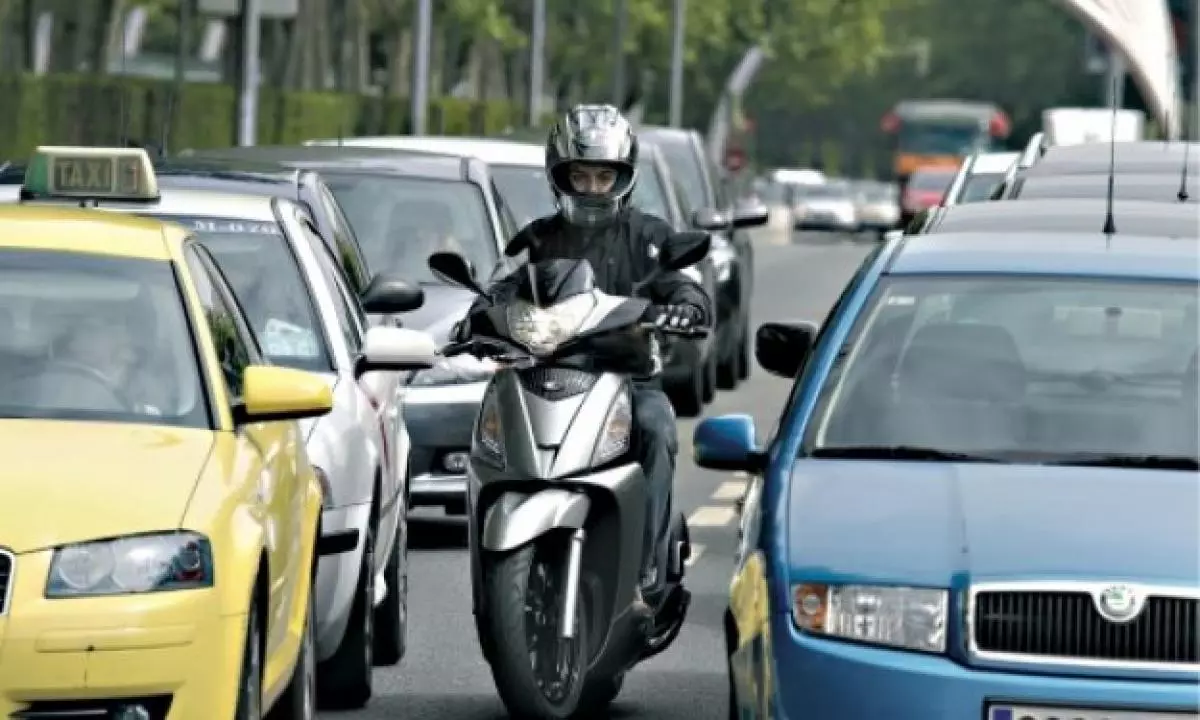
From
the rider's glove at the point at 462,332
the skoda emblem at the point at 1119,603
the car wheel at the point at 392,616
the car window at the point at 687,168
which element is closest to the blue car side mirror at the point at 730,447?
the skoda emblem at the point at 1119,603

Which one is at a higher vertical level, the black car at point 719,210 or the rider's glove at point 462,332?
the rider's glove at point 462,332

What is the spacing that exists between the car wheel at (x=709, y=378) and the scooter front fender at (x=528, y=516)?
15540mm

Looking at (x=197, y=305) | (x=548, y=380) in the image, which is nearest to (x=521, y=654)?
(x=548, y=380)

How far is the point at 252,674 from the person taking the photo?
8.52 m

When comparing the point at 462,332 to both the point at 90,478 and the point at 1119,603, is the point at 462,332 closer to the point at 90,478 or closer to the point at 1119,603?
the point at 90,478

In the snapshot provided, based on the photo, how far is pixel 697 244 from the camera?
10.9 meters

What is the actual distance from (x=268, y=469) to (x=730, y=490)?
34.0ft

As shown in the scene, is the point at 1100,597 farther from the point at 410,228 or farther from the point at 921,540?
the point at 410,228

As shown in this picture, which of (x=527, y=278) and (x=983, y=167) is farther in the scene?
(x=983, y=167)

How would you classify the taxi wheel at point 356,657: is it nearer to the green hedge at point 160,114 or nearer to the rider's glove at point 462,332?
the rider's glove at point 462,332

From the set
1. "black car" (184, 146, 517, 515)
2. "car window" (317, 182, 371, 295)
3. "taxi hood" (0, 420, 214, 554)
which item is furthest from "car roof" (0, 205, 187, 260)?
"black car" (184, 146, 517, 515)

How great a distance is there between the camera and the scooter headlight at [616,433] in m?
10.5

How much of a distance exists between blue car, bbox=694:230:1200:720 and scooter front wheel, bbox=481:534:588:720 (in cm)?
81

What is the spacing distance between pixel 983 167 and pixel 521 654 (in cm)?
1262
